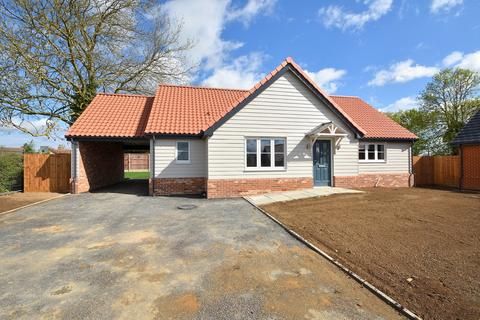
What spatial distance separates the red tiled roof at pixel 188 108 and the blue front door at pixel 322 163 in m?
4.94

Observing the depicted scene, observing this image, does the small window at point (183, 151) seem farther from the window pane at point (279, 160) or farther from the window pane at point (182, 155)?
the window pane at point (279, 160)

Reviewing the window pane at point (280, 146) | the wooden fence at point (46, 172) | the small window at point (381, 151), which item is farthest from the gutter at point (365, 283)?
the wooden fence at point (46, 172)

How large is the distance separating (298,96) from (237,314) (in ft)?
36.1

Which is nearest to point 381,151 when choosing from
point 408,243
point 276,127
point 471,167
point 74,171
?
point 471,167

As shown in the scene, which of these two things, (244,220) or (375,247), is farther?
(244,220)

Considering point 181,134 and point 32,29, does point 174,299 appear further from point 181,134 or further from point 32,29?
point 32,29

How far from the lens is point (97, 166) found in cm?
1579

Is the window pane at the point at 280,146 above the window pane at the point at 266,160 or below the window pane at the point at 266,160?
above

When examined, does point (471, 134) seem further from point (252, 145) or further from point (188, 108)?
point (188, 108)

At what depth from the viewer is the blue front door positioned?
12938 millimetres

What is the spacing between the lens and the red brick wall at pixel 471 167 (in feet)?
46.2

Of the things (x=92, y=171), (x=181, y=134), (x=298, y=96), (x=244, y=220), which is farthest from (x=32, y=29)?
(x=244, y=220)

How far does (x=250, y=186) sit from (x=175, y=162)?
4.03 meters

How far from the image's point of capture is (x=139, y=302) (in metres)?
3.24
